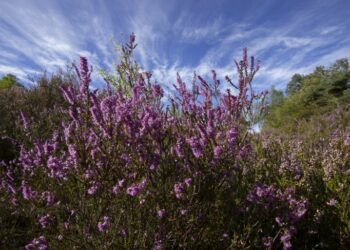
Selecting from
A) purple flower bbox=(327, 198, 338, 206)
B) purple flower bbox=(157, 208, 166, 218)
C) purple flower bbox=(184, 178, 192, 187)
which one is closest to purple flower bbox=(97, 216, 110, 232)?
purple flower bbox=(157, 208, 166, 218)

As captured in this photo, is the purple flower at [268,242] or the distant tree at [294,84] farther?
the distant tree at [294,84]

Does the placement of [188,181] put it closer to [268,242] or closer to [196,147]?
[196,147]

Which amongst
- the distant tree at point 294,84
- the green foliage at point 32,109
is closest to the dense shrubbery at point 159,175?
the green foliage at point 32,109

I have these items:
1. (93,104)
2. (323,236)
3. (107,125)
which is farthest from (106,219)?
(323,236)

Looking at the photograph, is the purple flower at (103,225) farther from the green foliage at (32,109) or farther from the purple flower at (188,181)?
the green foliage at (32,109)

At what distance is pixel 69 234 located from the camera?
2.61m

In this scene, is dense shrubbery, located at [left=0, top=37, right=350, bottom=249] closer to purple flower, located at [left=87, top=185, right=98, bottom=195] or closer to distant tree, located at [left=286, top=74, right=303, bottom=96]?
purple flower, located at [left=87, top=185, right=98, bottom=195]

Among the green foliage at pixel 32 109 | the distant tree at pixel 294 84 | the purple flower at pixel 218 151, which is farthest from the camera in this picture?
the distant tree at pixel 294 84

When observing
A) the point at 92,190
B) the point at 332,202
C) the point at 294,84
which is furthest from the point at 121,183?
the point at 294,84

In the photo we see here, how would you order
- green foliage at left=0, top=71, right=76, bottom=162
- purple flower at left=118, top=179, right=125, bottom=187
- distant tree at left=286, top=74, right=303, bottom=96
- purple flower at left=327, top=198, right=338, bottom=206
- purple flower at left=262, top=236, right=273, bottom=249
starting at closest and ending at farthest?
purple flower at left=118, top=179, right=125, bottom=187 → purple flower at left=262, top=236, right=273, bottom=249 → purple flower at left=327, top=198, right=338, bottom=206 → green foliage at left=0, top=71, right=76, bottom=162 → distant tree at left=286, top=74, right=303, bottom=96

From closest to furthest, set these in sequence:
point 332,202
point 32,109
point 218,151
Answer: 1. point 218,151
2. point 332,202
3. point 32,109

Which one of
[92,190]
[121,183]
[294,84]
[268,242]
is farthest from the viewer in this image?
[294,84]

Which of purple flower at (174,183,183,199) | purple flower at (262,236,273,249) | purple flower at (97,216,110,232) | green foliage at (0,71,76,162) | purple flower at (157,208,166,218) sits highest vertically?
green foliage at (0,71,76,162)

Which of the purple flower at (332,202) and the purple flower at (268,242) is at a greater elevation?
the purple flower at (332,202)
